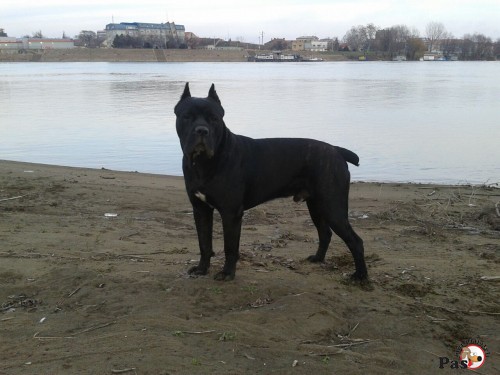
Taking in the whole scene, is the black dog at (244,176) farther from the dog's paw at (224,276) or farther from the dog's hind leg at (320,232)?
the dog's hind leg at (320,232)

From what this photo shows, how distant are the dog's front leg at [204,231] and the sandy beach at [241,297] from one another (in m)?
0.29

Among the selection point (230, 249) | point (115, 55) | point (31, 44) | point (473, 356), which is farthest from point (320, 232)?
point (31, 44)

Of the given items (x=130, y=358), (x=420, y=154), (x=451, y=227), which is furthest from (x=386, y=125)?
(x=130, y=358)

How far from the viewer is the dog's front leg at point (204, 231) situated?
17.7ft

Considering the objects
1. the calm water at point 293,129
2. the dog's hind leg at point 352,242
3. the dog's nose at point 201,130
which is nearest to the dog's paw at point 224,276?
the dog's hind leg at point 352,242

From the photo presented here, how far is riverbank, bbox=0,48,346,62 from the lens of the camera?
441 ft

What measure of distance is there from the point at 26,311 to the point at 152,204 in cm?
512

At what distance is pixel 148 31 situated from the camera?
189125mm

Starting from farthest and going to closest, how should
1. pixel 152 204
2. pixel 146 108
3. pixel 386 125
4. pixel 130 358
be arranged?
pixel 146 108 → pixel 386 125 → pixel 152 204 → pixel 130 358

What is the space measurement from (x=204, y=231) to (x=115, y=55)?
136601 mm

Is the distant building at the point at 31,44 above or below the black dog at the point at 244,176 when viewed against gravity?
above

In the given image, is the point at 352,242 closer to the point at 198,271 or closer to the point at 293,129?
the point at 198,271

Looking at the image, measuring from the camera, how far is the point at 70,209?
8.67 meters

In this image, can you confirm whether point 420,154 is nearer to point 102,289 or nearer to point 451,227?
point 451,227
